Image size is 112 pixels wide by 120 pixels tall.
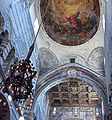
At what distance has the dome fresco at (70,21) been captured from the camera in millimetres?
16516

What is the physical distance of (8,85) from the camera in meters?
7.10

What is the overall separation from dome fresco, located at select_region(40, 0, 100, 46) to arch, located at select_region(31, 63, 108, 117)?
8.12ft

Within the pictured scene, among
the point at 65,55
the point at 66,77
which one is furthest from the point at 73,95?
the point at 65,55

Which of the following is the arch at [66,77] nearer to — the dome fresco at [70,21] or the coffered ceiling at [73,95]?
the coffered ceiling at [73,95]

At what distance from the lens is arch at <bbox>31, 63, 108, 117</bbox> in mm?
14516

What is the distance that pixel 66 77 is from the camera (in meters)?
15.2

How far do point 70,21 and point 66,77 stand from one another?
5232 millimetres

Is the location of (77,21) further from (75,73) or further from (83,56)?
(75,73)

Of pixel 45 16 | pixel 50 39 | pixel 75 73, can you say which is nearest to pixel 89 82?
pixel 75 73

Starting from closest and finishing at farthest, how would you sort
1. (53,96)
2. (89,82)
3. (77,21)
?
1. (89,82)
2. (77,21)
3. (53,96)

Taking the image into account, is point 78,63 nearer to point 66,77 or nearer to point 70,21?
point 66,77

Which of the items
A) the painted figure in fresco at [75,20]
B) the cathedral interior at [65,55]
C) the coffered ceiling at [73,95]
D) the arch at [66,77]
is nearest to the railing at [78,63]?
the cathedral interior at [65,55]

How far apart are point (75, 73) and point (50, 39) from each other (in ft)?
12.2

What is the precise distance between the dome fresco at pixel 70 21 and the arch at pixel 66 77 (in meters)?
2.48
